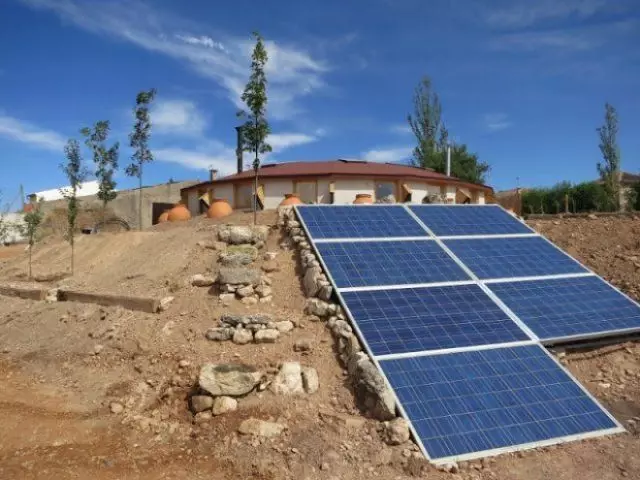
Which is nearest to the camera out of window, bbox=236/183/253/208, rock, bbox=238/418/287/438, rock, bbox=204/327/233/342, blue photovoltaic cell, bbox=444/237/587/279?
rock, bbox=238/418/287/438

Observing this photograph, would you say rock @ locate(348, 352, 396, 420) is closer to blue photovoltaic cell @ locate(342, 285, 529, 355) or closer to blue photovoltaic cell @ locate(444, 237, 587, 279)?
blue photovoltaic cell @ locate(342, 285, 529, 355)

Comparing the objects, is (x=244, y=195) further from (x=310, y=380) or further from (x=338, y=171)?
(x=310, y=380)

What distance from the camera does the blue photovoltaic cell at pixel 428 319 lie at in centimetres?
855

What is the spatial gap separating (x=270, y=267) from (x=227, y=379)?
4.01 metres

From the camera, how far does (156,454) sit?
684 cm

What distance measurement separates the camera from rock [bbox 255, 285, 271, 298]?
35.1 feet

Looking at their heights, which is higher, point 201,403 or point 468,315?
point 468,315

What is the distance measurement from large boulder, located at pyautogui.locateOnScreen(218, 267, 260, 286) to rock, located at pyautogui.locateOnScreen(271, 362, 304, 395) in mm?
2848

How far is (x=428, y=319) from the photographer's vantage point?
916 cm

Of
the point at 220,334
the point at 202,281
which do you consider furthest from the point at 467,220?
the point at 220,334

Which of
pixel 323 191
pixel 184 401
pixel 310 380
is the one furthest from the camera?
pixel 323 191

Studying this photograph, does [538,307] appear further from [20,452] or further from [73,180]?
[73,180]

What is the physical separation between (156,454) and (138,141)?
20.8 metres

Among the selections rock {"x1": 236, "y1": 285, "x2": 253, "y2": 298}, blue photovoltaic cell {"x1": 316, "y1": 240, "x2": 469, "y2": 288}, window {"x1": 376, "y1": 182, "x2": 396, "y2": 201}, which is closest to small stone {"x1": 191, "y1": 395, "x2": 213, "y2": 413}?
rock {"x1": 236, "y1": 285, "x2": 253, "y2": 298}
